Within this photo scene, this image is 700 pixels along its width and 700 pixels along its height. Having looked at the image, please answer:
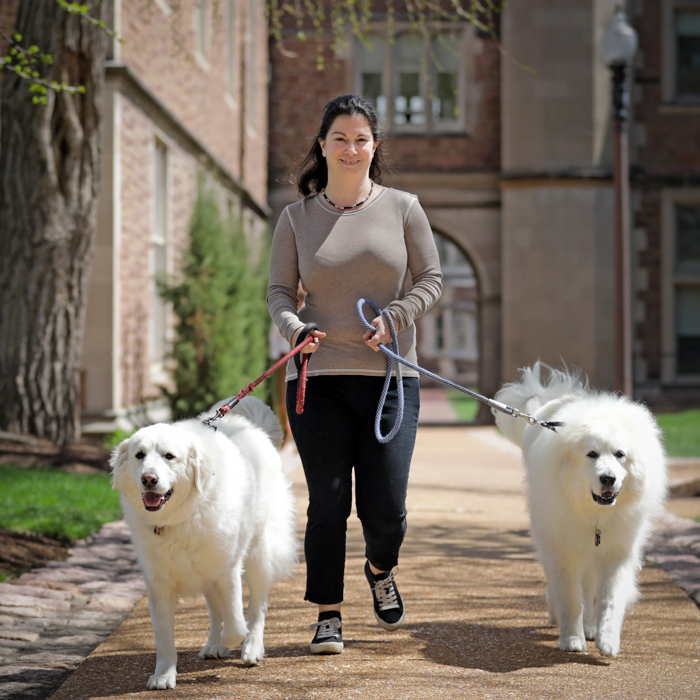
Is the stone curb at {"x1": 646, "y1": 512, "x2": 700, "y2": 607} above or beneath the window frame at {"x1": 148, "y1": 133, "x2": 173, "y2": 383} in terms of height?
beneath

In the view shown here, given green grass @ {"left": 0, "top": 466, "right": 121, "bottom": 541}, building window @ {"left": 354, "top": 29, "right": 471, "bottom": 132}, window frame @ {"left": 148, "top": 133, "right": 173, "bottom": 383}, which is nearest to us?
green grass @ {"left": 0, "top": 466, "right": 121, "bottom": 541}

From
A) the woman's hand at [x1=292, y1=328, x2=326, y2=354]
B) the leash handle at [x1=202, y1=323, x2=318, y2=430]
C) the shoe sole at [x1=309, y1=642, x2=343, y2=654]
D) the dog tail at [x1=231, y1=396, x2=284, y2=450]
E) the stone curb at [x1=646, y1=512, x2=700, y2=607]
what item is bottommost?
the stone curb at [x1=646, y1=512, x2=700, y2=607]

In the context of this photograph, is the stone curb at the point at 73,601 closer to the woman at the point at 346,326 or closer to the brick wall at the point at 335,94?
the woman at the point at 346,326

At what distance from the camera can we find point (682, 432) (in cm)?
1534

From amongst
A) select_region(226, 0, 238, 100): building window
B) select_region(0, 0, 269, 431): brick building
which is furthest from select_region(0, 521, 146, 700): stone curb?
select_region(226, 0, 238, 100): building window

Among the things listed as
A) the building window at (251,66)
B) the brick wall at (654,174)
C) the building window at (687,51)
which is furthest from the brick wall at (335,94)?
the building window at (687,51)

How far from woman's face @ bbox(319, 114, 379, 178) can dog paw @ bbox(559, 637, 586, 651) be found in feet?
7.02

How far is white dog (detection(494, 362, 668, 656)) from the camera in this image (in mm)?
3795

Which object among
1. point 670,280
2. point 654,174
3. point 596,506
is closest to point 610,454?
point 596,506

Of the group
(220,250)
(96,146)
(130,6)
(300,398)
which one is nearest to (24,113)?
(96,146)

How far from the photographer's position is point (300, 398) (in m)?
3.63

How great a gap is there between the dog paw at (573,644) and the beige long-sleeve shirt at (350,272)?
131 centimetres

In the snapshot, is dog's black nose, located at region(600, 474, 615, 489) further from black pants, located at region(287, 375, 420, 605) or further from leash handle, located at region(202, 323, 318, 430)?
leash handle, located at region(202, 323, 318, 430)

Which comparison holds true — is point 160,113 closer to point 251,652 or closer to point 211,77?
point 211,77
